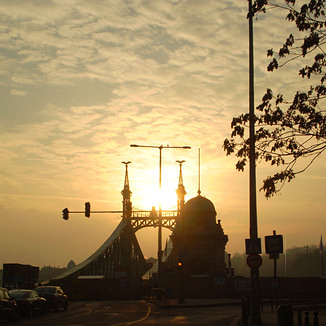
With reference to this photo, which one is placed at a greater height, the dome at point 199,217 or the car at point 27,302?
the dome at point 199,217

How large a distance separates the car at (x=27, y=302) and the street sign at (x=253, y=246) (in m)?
12.6

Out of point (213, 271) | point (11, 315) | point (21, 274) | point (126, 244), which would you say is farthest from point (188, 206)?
point (11, 315)

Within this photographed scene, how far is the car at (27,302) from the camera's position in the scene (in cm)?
3019

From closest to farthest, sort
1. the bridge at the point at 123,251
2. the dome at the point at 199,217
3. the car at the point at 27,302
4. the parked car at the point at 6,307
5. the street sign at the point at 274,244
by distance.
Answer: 1. the street sign at the point at 274,244
2. the parked car at the point at 6,307
3. the car at the point at 27,302
4. the dome at the point at 199,217
5. the bridge at the point at 123,251

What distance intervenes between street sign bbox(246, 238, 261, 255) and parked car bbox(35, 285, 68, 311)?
17555 mm

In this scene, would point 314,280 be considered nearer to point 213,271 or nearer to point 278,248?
point 213,271

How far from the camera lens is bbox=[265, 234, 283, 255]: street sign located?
23.1 metres

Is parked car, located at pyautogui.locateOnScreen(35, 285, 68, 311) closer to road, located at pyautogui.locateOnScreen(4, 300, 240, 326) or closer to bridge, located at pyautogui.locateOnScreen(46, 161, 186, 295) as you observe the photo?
road, located at pyautogui.locateOnScreen(4, 300, 240, 326)

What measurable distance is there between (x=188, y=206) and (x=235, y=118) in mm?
58033

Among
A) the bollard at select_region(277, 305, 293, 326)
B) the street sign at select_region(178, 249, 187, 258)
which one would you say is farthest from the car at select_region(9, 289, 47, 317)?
the bollard at select_region(277, 305, 293, 326)

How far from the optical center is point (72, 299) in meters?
59.6

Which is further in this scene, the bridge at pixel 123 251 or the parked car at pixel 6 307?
the bridge at pixel 123 251

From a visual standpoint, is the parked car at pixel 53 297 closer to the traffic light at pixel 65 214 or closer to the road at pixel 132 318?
the road at pixel 132 318

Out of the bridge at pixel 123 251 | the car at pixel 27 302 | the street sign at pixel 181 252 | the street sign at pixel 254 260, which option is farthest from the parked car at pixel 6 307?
the bridge at pixel 123 251
